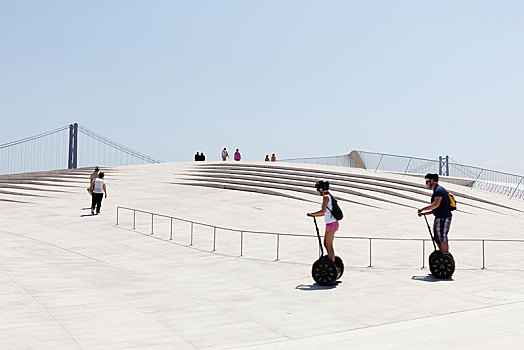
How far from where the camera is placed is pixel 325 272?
8523mm

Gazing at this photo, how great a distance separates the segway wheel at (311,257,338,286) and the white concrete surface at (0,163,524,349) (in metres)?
0.13

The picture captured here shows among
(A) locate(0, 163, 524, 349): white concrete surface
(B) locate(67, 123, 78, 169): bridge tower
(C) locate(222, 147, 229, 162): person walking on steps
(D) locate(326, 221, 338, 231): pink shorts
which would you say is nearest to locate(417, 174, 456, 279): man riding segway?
(A) locate(0, 163, 524, 349): white concrete surface

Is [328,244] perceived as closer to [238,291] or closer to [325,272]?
[325,272]

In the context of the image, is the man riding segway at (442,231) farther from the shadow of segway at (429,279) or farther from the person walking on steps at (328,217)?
the person walking on steps at (328,217)

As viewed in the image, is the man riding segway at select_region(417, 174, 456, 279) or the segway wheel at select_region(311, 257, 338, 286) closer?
the segway wheel at select_region(311, 257, 338, 286)

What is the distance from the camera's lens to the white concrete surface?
577cm

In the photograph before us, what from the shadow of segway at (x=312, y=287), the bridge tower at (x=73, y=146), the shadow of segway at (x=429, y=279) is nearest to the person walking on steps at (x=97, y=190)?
the shadow of segway at (x=312, y=287)

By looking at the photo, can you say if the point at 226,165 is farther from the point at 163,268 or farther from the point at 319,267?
the point at 319,267

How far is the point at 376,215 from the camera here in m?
19.4

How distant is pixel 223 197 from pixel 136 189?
18.1 feet

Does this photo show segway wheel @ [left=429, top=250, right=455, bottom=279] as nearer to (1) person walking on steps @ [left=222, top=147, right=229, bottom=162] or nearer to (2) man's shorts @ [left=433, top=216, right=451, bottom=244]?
(2) man's shorts @ [left=433, top=216, right=451, bottom=244]

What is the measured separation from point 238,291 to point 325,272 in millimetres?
1368

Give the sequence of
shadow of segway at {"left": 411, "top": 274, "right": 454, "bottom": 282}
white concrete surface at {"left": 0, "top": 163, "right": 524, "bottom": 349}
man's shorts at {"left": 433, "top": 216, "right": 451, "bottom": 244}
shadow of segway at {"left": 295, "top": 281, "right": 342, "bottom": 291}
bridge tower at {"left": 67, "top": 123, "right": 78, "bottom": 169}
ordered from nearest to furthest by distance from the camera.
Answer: white concrete surface at {"left": 0, "top": 163, "right": 524, "bottom": 349}
shadow of segway at {"left": 295, "top": 281, "right": 342, "bottom": 291}
shadow of segway at {"left": 411, "top": 274, "right": 454, "bottom": 282}
man's shorts at {"left": 433, "top": 216, "right": 451, "bottom": 244}
bridge tower at {"left": 67, "top": 123, "right": 78, "bottom": 169}

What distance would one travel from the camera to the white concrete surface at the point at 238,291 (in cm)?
577
